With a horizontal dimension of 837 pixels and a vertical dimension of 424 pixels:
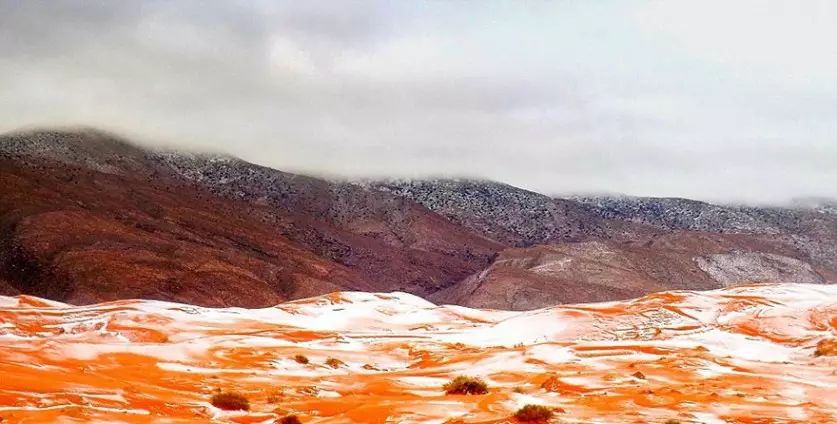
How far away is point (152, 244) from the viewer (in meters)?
139

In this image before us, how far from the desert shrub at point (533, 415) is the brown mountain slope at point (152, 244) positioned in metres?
111

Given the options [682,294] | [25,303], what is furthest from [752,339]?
[25,303]

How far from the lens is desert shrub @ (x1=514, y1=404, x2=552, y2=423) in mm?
15562

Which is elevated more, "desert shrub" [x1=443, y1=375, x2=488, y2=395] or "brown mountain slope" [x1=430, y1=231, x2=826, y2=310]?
"desert shrub" [x1=443, y1=375, x2=488, y2=395]

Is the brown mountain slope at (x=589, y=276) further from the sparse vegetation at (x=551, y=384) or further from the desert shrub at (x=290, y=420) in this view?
the desert shrub at (x=290, y=420)

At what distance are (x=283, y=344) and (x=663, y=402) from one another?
18.8m

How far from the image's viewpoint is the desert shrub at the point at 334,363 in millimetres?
27594

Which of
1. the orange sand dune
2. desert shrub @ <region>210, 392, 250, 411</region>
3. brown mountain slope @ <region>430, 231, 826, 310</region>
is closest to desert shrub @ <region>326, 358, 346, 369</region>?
the orange sand dune

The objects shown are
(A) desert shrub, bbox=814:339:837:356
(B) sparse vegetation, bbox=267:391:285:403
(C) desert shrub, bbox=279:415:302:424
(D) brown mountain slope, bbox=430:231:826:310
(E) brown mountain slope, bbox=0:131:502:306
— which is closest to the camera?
(C) desert shrub, bbox=279:415:302:424

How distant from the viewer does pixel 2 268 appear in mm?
122312

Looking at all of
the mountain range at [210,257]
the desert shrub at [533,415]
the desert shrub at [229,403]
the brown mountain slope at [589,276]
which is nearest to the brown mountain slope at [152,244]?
the mountain range at [210,257]

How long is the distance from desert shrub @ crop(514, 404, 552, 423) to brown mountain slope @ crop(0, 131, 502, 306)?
11130 centimetres

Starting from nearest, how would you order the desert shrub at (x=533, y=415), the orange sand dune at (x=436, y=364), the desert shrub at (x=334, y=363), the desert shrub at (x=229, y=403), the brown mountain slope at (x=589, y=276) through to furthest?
the desert shrub at (x=533, y=415) < the orange sand dune at (x=436, y=364) < the desert shrub at (x=229, y=403) < the desert shrub at (x=334, y=363) < the brown mountain slope at (x=589, y=276)

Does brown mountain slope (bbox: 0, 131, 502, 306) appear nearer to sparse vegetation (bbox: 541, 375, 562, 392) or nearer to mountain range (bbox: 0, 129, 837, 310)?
mountain range (bbox: 0, 129, 837, 310)
